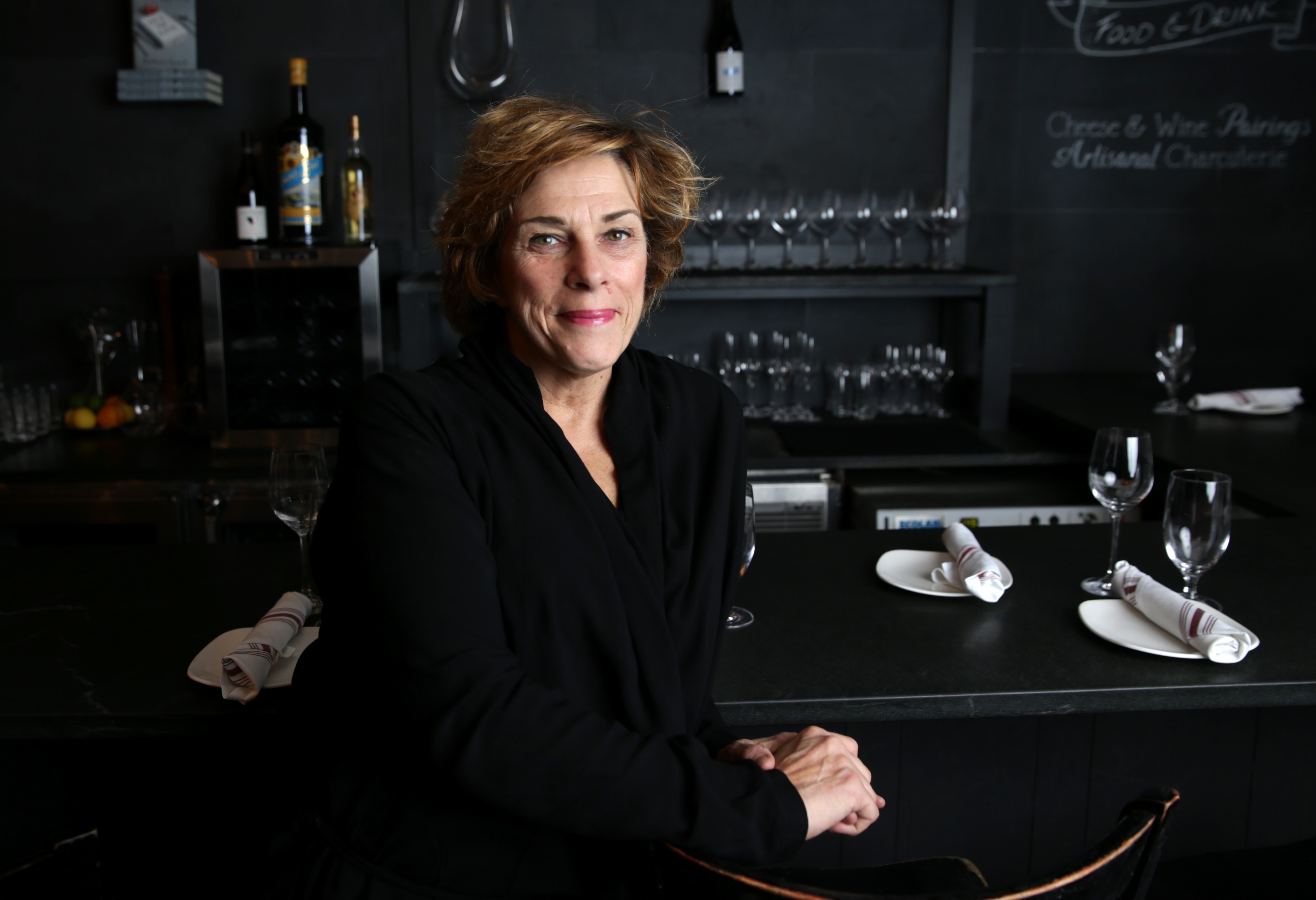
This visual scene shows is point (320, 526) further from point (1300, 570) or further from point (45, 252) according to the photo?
point (45, 252)

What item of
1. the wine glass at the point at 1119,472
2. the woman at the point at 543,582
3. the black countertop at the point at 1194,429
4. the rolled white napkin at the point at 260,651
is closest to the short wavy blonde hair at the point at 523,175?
the woman at the point at 543,582

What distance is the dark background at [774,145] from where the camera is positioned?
3158 mm

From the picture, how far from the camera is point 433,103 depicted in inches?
126

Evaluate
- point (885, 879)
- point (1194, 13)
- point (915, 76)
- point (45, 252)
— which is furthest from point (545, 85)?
point (885, 879)

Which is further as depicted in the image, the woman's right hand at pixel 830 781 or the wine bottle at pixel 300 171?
the wine bottle at pixel 300 171

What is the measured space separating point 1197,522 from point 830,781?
602 millimetres

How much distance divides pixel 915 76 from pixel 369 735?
2.81 meters

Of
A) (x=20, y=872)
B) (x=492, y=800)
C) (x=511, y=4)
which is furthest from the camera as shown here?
(x=511, y=4)

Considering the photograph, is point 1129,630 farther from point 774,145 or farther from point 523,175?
point 774,145

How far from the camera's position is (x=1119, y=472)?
5.10ft

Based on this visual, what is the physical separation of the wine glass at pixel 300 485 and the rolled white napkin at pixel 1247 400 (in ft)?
7.82

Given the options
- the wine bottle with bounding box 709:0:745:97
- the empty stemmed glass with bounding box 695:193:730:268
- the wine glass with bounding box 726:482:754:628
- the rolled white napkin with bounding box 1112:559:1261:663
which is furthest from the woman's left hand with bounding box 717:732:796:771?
the wine bottle with bounding box 709:0:745:97

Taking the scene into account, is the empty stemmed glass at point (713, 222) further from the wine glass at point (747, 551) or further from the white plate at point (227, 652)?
the white plate at point (227, 652)

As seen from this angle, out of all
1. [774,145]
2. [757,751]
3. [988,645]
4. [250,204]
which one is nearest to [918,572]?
[988,645]
